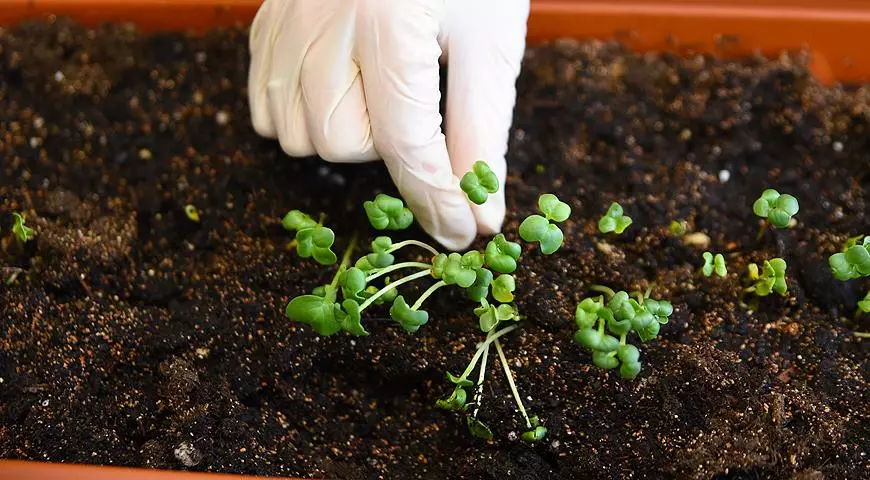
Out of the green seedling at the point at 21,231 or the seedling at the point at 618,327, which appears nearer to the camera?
the seedling at the point at 618,327

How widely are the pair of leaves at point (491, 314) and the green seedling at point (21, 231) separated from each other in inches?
28.3

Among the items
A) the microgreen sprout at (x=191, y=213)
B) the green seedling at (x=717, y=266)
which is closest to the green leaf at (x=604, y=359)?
the green seedling at (x=717, y=266)

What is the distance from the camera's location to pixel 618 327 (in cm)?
103

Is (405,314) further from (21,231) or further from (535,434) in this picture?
(21,231)

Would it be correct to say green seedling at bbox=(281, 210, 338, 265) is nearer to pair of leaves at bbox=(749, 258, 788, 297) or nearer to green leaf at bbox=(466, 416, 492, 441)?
green leaf at bbox=(466, 416, 492, 441)

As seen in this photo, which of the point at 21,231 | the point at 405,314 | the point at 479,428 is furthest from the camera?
the point at 21,231

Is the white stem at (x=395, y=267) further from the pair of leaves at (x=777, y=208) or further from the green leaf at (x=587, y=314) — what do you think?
the pair of leaves at (x=777, y=208)

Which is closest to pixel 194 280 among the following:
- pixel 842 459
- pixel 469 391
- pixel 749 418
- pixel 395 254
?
pixel 395 254

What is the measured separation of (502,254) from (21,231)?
2.50ft

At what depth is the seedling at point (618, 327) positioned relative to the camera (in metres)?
0.99

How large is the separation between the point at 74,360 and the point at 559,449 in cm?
71

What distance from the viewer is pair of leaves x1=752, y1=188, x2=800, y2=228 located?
110cm

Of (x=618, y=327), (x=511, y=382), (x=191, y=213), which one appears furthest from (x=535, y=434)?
(x=191, y=213)

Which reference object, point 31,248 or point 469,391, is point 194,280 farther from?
point 469,391
